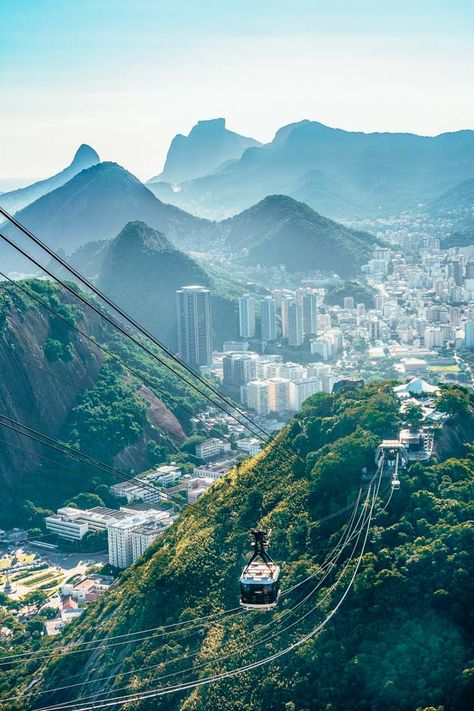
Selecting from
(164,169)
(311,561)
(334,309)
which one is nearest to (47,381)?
(311,561)

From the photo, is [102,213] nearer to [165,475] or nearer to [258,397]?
[258,397]

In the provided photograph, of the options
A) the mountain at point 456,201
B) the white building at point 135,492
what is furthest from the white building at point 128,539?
the mountain at point 456,201

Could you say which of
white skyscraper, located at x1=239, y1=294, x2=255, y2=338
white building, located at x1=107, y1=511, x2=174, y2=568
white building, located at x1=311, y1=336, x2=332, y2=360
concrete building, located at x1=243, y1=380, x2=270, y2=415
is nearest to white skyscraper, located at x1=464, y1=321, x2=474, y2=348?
white building, located at x1=311, y1=336, x2=332, y2=360

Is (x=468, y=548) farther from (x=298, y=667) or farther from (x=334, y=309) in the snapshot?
(x=334, y=309)

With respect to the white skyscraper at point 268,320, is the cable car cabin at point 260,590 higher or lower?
lower

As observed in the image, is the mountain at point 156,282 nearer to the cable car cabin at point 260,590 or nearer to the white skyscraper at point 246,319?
the white skyscraper at point 246,319

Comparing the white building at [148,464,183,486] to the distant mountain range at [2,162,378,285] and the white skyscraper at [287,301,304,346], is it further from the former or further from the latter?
the distant mountain range at [2,162,378,285]

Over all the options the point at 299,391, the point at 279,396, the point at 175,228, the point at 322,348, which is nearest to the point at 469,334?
the point at 322,348
